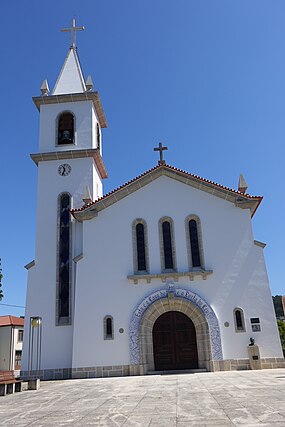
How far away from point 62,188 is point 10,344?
3057cm

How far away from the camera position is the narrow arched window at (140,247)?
19547mm

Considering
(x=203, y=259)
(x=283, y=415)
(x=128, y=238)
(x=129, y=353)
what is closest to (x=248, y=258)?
(x=203, y=259)

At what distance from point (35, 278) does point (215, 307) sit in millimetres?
9304

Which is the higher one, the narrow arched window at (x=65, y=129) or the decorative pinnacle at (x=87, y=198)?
the narrow arched window at (x=65, y=129)

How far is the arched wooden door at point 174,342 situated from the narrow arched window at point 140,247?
2537mm

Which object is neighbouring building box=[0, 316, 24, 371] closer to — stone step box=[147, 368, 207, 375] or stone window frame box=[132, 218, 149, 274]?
stone window frame box=[132, 218, 149, 274]

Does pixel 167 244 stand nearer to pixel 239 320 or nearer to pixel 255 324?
pixel 239 320

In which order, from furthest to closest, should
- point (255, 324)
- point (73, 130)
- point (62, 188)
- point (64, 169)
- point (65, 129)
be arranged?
point (65, 129) → point (73, 130) → point (64, 169) → point (62, 188) → point (255, 324)

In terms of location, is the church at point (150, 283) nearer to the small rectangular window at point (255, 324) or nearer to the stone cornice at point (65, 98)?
the small rectangular window at point (255, 324)

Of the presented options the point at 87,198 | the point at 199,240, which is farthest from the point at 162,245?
the point at 87,198

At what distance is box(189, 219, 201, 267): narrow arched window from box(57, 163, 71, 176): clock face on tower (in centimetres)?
787

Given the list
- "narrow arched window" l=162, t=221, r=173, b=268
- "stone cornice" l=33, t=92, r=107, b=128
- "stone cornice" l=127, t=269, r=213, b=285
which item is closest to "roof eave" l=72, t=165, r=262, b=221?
"narrow arched window" l=162, t=221, r=173, b=268

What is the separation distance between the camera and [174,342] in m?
18.8

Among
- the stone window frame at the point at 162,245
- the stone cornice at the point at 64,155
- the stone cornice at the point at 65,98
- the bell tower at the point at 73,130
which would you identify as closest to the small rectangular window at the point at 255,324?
the stone window frame at the point at 162,245
